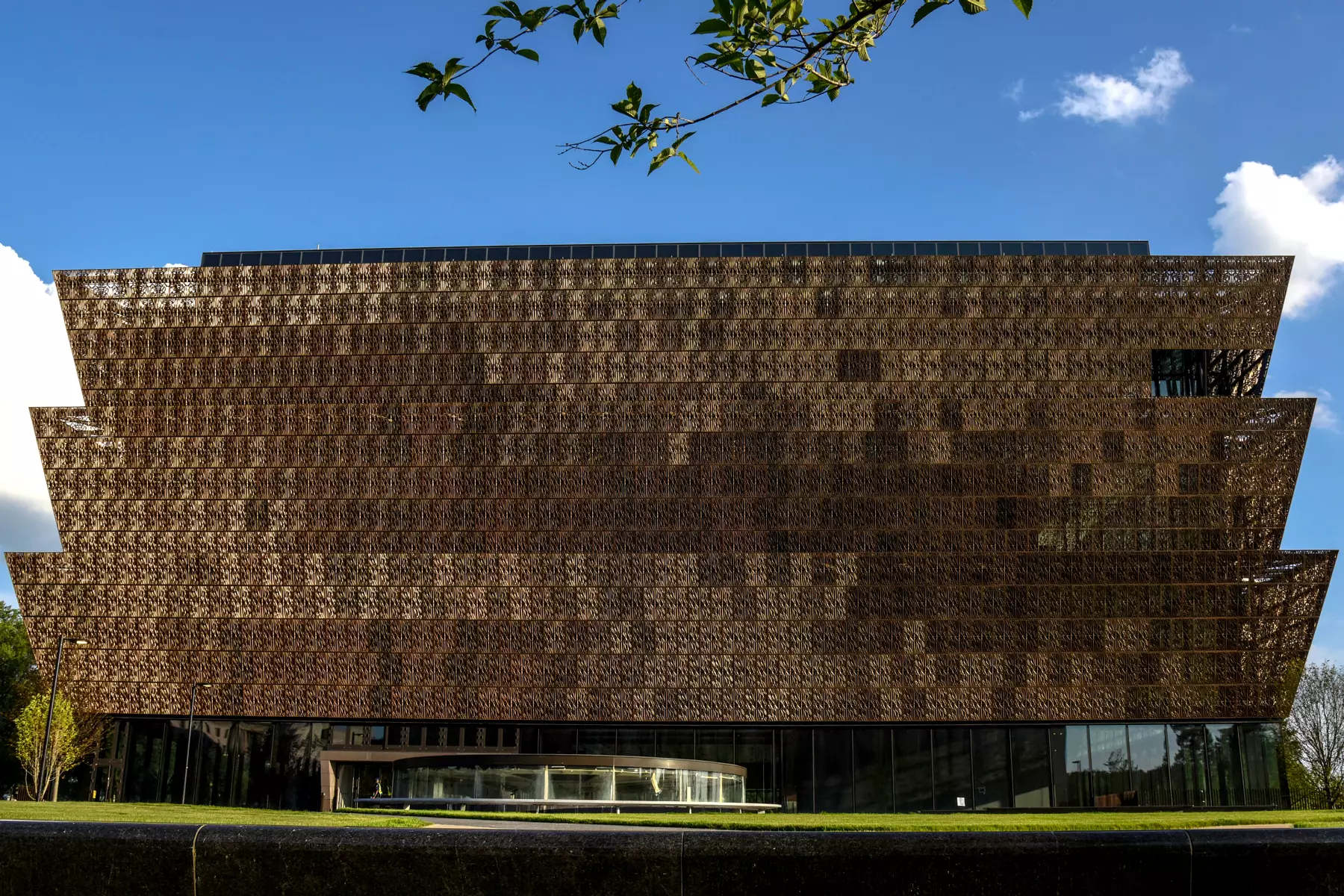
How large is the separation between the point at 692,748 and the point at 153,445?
29.6 metres

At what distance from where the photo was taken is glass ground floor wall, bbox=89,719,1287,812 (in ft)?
176

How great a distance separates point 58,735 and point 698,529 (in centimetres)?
2998

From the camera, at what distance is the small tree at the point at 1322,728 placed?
5928 centimetres

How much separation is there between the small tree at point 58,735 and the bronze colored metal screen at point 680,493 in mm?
1337

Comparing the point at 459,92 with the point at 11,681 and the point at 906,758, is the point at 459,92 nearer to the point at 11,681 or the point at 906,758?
the point at 906,758

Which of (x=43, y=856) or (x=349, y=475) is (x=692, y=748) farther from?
(x=43, y=856)

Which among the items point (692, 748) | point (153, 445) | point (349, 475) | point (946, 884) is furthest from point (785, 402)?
point (946, 884)

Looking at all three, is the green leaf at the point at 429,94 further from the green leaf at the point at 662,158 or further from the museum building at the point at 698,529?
the museum building at the point at 698,529

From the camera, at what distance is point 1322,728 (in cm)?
6112

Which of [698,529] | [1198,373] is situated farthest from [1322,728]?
[698,529]

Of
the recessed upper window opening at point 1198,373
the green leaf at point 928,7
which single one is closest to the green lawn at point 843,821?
the green leaf at point 928,7

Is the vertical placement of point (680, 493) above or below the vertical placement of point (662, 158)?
above

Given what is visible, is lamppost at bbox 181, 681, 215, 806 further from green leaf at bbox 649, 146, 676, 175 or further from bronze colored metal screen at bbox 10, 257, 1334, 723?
green leaf at bbox 649, 146, 676, 175


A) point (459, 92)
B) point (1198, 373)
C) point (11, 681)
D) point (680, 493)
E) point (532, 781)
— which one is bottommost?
point (532, 781)
